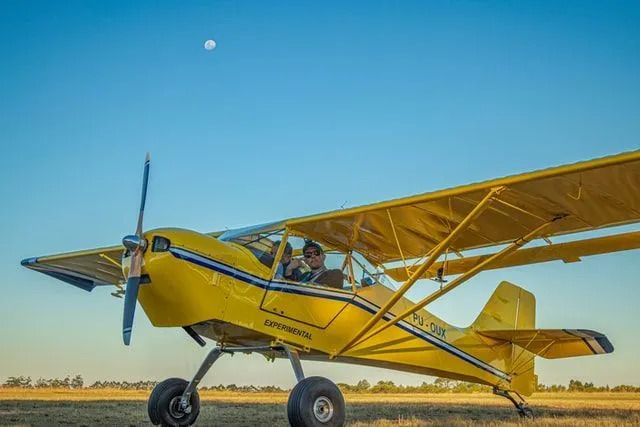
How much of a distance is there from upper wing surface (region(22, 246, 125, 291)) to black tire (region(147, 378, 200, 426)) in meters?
2.84

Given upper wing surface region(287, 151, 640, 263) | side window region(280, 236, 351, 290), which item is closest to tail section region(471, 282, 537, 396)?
upper wing surface region(287, 151, 640, 263)

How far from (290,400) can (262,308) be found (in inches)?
53.6

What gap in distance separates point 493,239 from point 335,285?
2.86 m

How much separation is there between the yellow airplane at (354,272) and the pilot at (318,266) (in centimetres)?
2

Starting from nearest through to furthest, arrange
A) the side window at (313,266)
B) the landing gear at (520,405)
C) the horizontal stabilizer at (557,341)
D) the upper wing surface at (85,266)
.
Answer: the side window at (313,266) → the horizontal stabilizer at (557,341) → the upper wing surface at (85,266) → the landing gear at (520,405)

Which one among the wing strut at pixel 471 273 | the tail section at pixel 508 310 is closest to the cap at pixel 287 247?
the wing strut at pixel 471 273

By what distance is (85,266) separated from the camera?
472 inches

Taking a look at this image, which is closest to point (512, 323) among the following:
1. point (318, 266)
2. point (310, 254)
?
point (318, 266)

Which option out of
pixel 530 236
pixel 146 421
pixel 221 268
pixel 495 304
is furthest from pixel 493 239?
pixel 146 421

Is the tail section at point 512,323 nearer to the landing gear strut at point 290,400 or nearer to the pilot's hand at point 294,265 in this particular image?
the pilot's hand at point 294,265

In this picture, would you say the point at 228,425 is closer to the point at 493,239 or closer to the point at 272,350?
the point at 272,350

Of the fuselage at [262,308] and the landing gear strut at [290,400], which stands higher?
the fuselage at [262,308]

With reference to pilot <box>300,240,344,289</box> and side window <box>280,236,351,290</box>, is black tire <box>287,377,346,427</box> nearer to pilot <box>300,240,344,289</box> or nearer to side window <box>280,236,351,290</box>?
side window <box>280,236,351,290</box>

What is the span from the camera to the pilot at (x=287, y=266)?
27.9 feet
